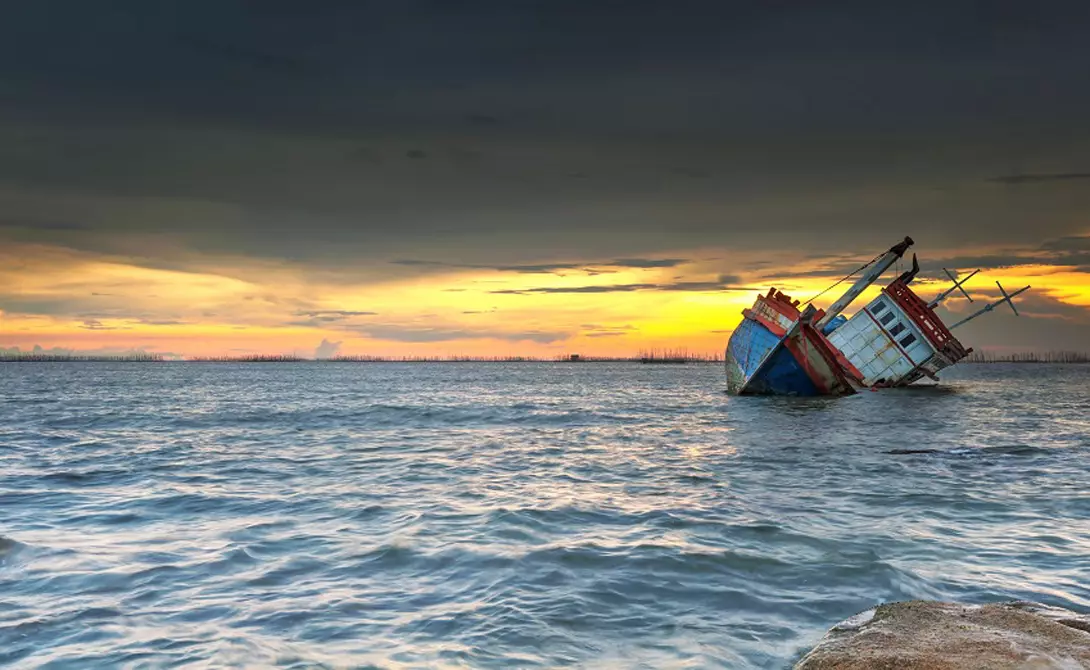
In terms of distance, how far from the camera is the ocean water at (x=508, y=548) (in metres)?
5.79

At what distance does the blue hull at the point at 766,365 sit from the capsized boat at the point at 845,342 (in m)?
0.05

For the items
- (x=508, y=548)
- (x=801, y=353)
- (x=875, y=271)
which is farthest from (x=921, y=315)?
(x=508, y=548)

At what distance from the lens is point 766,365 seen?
35.9m

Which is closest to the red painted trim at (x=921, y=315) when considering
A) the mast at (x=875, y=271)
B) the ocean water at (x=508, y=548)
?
the mast at (x=875, y=271)

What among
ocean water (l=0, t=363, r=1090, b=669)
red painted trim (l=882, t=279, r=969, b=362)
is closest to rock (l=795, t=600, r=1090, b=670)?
ocean water (l=0, t=363, r=1090, b=669)

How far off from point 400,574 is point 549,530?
2.54 meters

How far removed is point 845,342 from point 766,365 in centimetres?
1211

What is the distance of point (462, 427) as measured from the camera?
27.0 meters

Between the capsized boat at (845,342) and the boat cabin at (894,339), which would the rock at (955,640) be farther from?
the boat cabin at (894,339)

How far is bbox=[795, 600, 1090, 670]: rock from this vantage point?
162 inches

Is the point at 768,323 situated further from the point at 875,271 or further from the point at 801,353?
the point at 875,271

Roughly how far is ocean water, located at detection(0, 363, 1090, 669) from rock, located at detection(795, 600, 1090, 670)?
733 millimetres

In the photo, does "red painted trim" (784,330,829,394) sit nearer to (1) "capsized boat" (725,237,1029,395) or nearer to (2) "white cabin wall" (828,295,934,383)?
(1) "capsized boat" (725,237,1029,395)

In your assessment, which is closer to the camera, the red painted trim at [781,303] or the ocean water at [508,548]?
the ocean water at [508,548]
